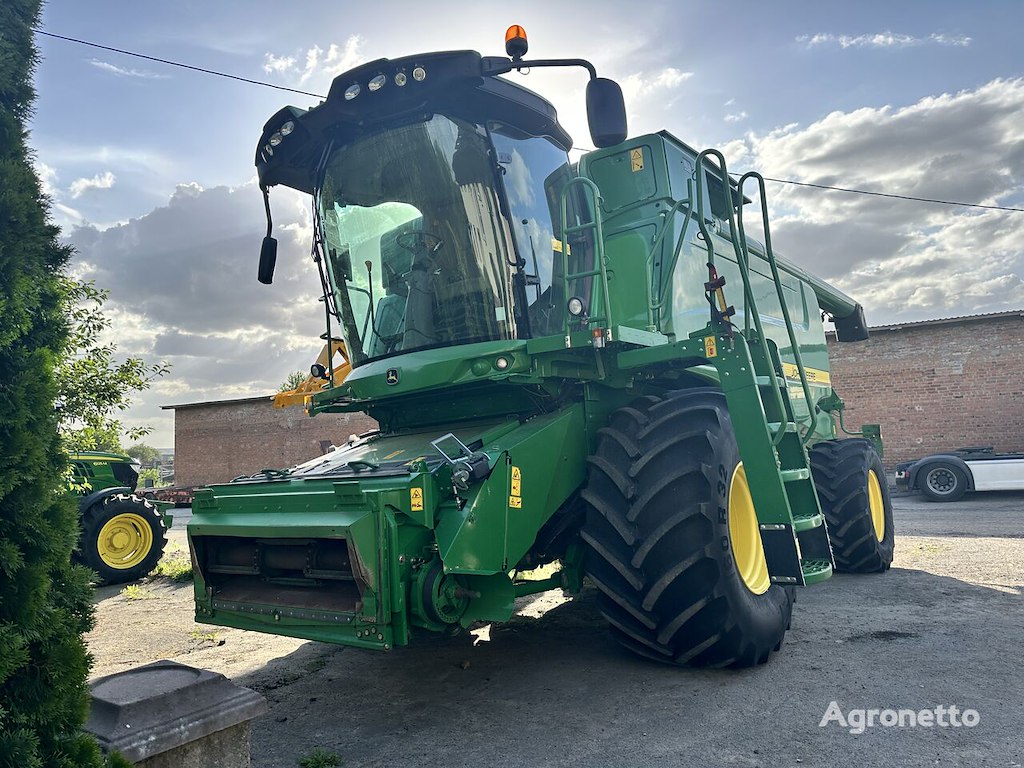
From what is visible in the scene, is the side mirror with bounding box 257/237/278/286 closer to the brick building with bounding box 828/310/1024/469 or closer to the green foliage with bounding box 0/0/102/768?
the green foliage with bounding box 0/0/102/768

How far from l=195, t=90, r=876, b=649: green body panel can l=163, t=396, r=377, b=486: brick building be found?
19342 millimetres

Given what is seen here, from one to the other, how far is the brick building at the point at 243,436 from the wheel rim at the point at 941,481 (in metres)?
15.8

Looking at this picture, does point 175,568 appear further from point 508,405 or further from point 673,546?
point 673,546

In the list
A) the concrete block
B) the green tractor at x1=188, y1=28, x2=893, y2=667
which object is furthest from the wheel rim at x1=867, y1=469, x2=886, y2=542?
the concrete block

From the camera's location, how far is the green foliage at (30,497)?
6.65 ft

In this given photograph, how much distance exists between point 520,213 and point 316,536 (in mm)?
2274

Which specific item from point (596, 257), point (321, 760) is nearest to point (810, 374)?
point (596, 257)

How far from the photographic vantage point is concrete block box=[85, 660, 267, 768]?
93.3 inches

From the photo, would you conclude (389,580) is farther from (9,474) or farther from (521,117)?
(521,117)

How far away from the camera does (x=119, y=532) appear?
880 cm

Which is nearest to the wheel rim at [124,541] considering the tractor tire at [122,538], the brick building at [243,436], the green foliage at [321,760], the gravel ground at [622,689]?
the tractor tire at [122,538]

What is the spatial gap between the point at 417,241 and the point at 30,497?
282 cm

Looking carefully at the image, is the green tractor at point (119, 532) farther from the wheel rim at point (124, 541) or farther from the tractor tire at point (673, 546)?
the tractor tire at point (673, 546)

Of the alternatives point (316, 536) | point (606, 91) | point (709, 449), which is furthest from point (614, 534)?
point (606, 91)
